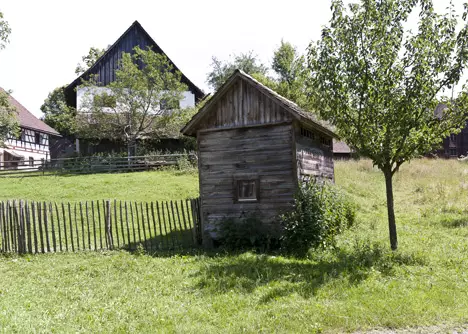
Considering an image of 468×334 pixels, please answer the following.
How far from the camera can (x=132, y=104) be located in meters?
32.5

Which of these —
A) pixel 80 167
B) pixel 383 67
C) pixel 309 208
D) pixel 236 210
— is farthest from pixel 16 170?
pixel 383 67

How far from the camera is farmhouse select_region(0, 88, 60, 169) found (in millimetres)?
40906

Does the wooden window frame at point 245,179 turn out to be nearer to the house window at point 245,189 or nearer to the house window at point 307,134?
the house window at point 245,189

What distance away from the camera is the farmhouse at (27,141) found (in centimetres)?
4091

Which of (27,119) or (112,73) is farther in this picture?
(27,119)

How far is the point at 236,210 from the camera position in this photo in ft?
44.2

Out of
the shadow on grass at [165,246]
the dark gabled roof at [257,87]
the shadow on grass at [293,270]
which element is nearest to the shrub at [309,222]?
the shadow on grass at [293,270]

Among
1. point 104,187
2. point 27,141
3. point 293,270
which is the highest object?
point 27,141

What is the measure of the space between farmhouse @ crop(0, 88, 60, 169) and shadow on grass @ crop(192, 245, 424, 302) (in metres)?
36.0

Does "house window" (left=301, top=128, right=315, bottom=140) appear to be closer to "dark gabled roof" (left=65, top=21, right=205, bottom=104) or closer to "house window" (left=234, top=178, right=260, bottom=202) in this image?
"house window" (left=234, top=178, right=260, bottom=202)

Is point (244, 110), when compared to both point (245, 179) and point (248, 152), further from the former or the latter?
point (245, 179)

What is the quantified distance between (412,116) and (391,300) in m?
5.14

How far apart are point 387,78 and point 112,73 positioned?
32.7m

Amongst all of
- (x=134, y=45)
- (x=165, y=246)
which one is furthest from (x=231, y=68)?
(x=165, y=246)
